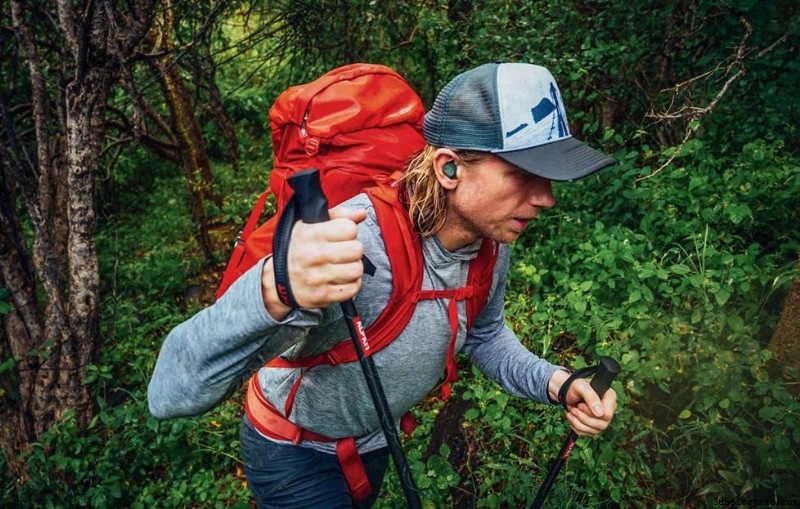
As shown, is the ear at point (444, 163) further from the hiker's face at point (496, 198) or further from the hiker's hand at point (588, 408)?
the hiker's hand at point (588, 408)

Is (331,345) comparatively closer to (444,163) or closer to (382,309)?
(382,309)

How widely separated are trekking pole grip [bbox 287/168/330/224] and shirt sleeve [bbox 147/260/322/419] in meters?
0.16

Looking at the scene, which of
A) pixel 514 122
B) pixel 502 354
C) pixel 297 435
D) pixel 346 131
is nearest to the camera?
pixel 514 122

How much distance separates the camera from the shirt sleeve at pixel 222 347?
1095 mm

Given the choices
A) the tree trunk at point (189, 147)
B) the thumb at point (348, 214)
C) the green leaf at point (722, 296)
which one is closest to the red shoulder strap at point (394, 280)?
the thumb at point (348, 214)

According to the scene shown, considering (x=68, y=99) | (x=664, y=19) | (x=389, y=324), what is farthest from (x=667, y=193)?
(x=68, y=99)

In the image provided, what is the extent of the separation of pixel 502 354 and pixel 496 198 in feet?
2.63

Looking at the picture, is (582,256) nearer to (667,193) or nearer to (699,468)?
(667,193)

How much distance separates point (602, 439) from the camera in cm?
291

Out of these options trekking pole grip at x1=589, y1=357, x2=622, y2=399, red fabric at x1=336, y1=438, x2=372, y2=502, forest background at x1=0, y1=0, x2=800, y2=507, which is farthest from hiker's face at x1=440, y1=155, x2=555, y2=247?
forest background at x1=0, y1=0, x2=800, y2=507

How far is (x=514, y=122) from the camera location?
1.47 m

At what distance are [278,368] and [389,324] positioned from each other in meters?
0.57

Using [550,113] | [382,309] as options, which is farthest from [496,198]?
[382,309]

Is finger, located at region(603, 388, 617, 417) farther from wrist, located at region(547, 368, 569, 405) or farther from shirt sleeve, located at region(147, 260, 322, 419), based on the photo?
shirt sleeve, located at region(147, 260, 322, 419)
